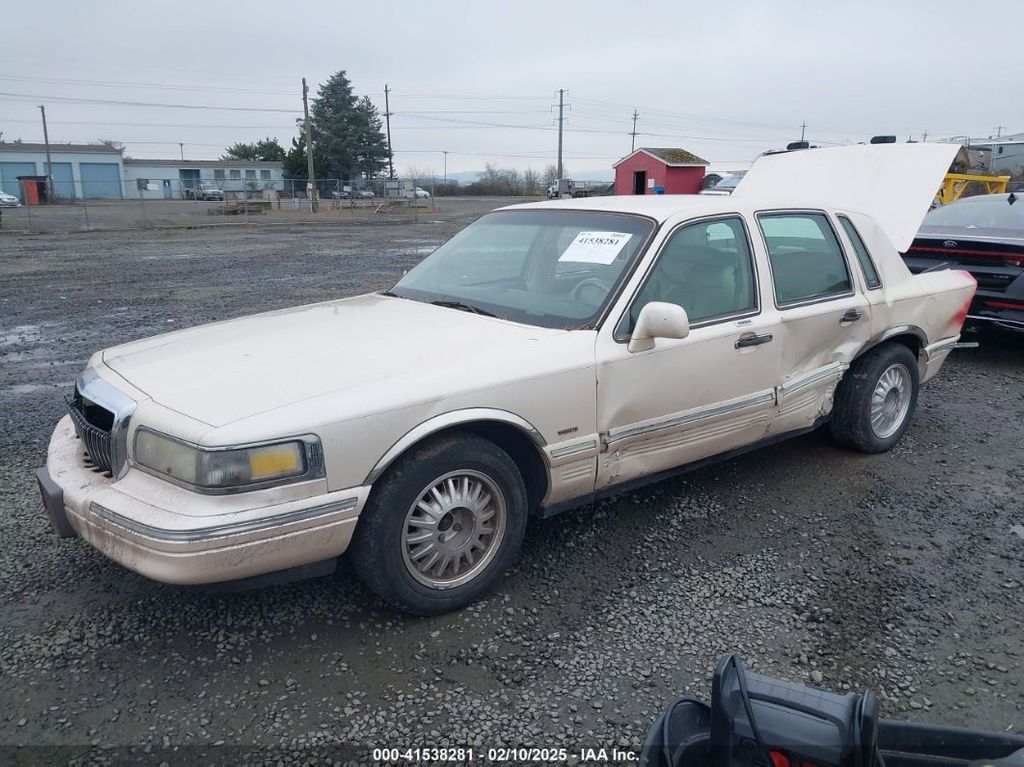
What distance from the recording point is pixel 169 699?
265 centimetres

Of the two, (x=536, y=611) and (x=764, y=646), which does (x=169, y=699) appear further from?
(x=764, y=646)

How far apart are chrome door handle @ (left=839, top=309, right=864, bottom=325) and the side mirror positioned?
1.58 metres

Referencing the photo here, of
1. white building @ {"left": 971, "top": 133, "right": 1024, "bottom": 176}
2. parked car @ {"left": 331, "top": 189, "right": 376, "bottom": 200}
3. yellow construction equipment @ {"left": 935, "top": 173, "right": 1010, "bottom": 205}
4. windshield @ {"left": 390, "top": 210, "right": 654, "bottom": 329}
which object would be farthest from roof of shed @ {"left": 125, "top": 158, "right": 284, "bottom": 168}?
windshield @ {"left": 390, "top": 210, "right": 654, "bottom": 329}

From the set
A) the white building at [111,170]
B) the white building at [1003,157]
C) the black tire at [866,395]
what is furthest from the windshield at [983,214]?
the white building at [111,170]

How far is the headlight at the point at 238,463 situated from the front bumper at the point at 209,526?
4 cm

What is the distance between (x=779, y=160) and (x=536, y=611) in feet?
15.4

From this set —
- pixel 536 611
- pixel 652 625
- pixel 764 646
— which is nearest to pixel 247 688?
pixel 536 611

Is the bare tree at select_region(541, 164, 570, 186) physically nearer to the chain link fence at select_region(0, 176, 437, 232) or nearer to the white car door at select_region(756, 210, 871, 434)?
the chain link fence at select_region(0, 176, 437, 232)

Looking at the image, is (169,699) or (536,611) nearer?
(169,699)

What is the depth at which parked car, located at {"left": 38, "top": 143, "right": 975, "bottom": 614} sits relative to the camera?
265 centimetres

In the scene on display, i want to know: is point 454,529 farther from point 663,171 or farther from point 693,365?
point 663,171

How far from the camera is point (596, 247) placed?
12.5 feet

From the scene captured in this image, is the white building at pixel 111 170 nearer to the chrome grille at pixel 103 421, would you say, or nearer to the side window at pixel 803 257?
the side window at pixel 803 257

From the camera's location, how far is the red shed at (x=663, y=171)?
31.1 m
